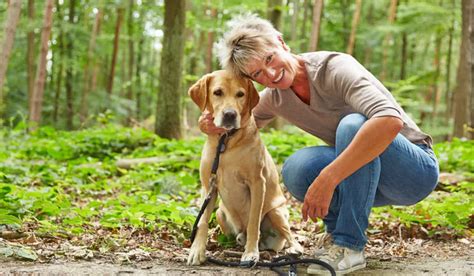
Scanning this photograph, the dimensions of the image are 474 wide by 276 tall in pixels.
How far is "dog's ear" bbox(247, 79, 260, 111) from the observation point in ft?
10.8

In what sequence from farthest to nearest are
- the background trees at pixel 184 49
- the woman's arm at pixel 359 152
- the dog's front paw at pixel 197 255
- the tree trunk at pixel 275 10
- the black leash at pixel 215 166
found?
the tree trunk at pixel 275 10 → the background trees at pixel 184 49 → the black leash at pixel 215 166 → the dog's front paw at pixel 197 255 → the woman's arm at pixel 359 152

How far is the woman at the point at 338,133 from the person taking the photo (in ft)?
8.79

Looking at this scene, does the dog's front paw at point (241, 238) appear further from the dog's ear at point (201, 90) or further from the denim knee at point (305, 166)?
the dog's ear at point (201, 90)

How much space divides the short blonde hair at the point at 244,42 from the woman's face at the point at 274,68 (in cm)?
3

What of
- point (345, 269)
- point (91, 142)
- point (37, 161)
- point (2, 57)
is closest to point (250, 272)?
point (345, 269)

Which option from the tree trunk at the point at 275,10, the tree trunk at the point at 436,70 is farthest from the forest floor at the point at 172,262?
the tree trunk at the point at 436,70

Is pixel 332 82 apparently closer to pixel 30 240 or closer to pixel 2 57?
pixel 30 240

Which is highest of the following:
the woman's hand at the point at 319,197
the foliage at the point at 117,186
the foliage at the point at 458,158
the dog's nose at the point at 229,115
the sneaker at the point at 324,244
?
the dog's nose at the point at 229,115

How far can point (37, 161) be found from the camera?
779 cm

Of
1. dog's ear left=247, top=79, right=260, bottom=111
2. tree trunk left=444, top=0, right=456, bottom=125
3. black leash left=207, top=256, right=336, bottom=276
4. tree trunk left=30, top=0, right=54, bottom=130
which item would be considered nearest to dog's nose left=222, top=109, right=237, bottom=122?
dog's ear left=247, top=79, right=260, bottom=111

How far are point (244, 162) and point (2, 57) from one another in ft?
9.64

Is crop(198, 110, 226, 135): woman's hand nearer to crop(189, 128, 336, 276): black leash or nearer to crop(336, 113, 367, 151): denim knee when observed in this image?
crop(189, 128, 336, 276): black leash

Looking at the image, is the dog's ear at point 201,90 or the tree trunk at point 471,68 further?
the tree trunk at point 471,68

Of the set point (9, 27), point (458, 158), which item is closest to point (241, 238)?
point (9, 27)
